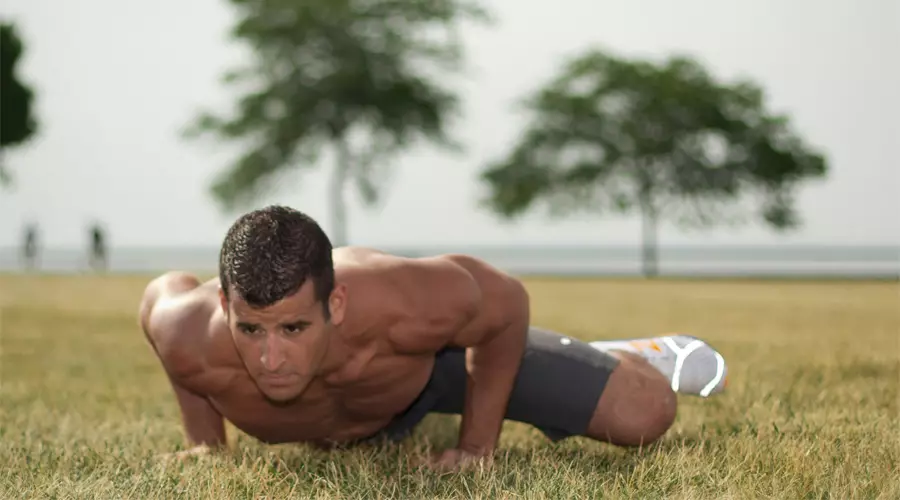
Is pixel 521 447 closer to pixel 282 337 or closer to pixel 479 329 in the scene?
pixel 479 329

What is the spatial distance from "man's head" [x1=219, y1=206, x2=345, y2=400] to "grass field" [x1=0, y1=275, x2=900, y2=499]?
0.51 meters

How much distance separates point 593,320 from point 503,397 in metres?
8.74

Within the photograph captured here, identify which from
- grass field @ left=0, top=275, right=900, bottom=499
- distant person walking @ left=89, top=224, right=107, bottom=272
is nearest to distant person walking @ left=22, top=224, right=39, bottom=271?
distant person walking @ left=89, top=224, right=107, bottom=272

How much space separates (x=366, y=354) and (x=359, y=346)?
52 mm

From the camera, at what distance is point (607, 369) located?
15.6 ft

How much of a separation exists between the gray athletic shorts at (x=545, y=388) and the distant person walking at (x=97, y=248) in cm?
3243

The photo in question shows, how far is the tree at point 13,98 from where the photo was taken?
1335 inches

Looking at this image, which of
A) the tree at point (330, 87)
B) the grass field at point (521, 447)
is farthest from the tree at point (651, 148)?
the grass field at point (521, 447)

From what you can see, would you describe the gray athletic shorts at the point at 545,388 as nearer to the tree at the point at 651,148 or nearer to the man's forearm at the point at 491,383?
the man's forearm at the point at 491,383

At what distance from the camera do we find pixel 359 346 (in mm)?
4082

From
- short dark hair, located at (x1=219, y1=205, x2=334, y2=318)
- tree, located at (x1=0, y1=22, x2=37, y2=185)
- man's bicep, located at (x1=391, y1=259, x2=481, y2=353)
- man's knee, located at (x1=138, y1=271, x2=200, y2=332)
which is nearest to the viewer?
short dark hair, located at (x1=219, y1=205, x2=334, y2=318)

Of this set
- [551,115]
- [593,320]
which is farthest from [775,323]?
[551,115]

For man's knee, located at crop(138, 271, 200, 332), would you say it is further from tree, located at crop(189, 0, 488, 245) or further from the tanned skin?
tree, located at crop(189, 0, 488, 245)

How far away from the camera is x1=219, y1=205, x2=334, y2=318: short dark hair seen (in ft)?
11.5
